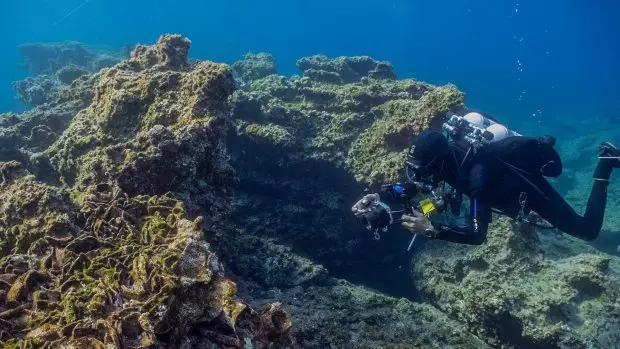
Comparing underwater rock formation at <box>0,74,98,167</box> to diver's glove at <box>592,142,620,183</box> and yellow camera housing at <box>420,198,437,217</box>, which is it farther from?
diver's glove at <box>592,142,620,183</box>

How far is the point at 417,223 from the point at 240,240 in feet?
9.95

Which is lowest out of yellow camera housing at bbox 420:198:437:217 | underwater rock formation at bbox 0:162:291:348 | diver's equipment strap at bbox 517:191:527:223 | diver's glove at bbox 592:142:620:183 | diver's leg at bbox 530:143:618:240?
underwater rock formation at bbox 0:162:291:348

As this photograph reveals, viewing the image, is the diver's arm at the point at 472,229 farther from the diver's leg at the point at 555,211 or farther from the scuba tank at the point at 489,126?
the diver's leg at the point at 555,211

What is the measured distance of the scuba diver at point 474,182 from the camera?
5125 mm

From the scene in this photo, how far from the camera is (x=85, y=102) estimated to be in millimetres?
9641

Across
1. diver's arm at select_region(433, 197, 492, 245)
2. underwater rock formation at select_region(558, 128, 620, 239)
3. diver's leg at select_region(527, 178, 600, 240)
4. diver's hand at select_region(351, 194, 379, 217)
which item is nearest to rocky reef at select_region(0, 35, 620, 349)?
diver's leg at select_region(527, 178, 600, 240)

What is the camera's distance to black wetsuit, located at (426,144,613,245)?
17.1 ft

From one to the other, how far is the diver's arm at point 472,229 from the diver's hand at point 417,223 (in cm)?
11

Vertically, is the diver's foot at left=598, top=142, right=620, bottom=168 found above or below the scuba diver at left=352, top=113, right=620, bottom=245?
above

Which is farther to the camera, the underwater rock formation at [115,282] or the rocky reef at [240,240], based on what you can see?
the rocky reef at [240,240]

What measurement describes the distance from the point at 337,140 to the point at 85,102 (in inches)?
251

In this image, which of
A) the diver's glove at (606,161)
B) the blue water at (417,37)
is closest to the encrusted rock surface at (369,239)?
the diver's glove at (606,161)

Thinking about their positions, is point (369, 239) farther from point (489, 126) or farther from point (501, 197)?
point (489, 126)

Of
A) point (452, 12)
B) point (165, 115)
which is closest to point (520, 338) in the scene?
point (165, 115)
